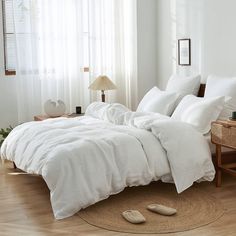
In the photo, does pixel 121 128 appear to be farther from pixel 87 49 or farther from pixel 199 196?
pixel 87 49

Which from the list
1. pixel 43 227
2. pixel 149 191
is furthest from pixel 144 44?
pixel 43 227

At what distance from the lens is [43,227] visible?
10.4 feet

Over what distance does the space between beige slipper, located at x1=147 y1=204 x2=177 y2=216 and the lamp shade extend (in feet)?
8.67

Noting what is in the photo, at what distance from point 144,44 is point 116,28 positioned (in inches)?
18.6

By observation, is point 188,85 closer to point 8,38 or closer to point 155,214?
point 155,214

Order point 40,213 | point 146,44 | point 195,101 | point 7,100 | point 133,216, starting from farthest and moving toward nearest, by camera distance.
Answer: point 146,44, point 7,100, point 195,101, point 40,213, point 133,216

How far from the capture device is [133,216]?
327cm

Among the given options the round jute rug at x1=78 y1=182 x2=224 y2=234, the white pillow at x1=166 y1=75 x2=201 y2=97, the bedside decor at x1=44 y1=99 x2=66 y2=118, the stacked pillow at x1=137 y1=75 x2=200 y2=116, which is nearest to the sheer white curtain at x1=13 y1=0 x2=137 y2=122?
the bedside decor at x1=44 y1=99 x2=66 y2=118

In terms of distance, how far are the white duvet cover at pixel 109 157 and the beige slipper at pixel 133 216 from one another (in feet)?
0.94

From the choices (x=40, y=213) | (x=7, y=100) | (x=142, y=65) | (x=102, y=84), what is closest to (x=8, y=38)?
(x=7, y=100)

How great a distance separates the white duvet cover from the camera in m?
3.42

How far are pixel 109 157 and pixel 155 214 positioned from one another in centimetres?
60

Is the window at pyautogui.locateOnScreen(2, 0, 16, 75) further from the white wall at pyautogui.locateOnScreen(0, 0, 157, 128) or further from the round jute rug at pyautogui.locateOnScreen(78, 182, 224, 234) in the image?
the round jute rug at pyautogui.locateOnScreen(78, 182, 224, 234)

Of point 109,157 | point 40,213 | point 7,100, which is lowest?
point 40,213
